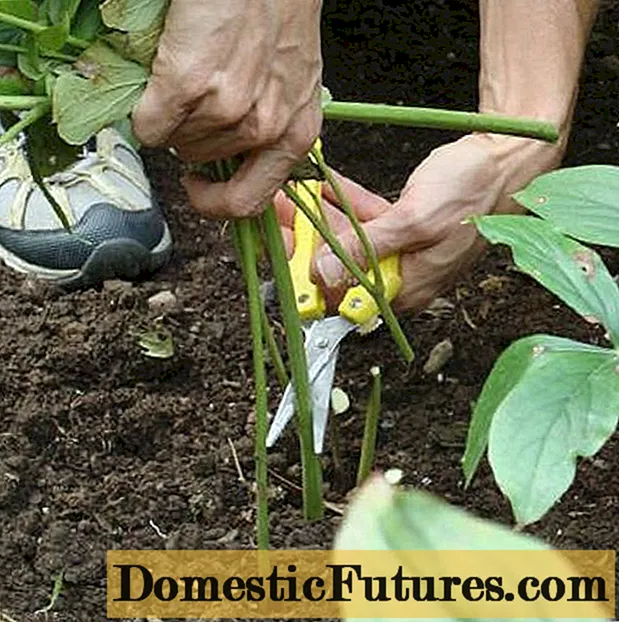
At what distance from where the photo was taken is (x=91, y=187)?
5.72ft

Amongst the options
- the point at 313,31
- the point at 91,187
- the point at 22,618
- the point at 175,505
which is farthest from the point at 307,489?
the point at 91,187

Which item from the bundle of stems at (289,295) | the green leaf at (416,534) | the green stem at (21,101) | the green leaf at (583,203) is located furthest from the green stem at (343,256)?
the green leaf at (416,534)

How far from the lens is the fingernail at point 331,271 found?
4.04 ft

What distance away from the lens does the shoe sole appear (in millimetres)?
1636

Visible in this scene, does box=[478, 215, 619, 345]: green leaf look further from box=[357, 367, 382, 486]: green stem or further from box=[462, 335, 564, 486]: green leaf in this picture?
box=[357, 367, 382, 486]: green stem

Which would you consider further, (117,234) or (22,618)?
(117,234)

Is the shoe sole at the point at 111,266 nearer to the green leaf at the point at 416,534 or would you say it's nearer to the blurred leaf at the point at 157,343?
the blurred leaf at the point at 157,343

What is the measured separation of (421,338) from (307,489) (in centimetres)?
35

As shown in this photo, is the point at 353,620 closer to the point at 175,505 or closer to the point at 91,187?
the point at 175,505

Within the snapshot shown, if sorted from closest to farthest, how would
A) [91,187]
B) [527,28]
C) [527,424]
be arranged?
1. [527,424]
2. [527,28]
3. [91,187]

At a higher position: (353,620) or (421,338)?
(353,620)

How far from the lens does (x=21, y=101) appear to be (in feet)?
2.92

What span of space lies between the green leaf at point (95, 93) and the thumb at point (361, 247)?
0.32m

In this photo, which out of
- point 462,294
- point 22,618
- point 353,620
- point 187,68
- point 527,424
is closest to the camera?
point 353,620
